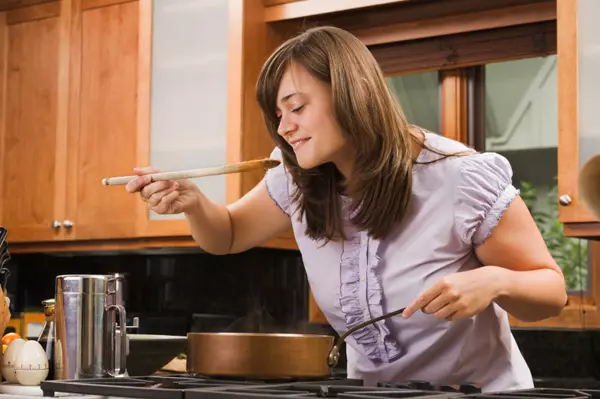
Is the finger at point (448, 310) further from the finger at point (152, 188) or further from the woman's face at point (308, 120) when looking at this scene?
the finger at point (152, 188)

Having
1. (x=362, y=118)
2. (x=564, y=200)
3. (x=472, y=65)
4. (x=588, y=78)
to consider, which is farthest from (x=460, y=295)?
(x=472, y=65)

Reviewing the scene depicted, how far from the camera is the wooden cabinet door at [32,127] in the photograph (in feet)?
12.1

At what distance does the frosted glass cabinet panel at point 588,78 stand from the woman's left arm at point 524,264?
36.6 inches

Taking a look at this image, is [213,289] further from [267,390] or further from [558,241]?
[267,390]

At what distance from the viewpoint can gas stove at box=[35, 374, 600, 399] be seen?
1.21 metres

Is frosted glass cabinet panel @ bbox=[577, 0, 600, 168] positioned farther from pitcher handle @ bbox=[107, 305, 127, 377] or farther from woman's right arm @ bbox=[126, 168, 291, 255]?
pitcher handle @ bbox=[107, 305, 127, 377]

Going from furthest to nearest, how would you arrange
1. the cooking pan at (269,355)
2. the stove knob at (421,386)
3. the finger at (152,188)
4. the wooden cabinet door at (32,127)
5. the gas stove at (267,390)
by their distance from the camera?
the wooden cabinet door at (32,127) < the finger at (152,188) < the cooking pan at (269,355) < the stove knob at (421,386) < the gas stove at (267,390)

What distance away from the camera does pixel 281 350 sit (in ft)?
4.80

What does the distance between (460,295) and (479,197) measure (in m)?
0.31

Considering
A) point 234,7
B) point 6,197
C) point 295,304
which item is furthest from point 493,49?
point 6,197

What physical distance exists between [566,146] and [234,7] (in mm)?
1276

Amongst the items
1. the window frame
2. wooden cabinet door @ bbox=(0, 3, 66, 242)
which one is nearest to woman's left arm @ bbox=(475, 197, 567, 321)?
the window frame

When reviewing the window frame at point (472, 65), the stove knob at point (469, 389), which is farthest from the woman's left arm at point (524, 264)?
the window frame at point (472, 65)

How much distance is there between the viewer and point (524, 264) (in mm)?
1643
